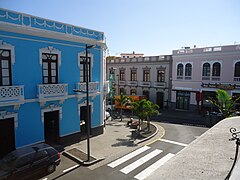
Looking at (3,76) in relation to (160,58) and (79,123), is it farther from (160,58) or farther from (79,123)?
(160,58)

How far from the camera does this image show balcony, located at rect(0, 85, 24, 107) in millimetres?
9984

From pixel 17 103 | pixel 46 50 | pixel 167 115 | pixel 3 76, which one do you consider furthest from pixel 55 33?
pixel 167 115

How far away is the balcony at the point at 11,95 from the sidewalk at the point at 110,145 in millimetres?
4789

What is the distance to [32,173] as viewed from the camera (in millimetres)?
8844

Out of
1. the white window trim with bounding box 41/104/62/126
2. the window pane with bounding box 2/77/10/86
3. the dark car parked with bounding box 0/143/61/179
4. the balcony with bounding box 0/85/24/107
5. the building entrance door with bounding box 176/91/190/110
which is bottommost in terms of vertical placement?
the dark car parked with bounding box 0/143/61/179

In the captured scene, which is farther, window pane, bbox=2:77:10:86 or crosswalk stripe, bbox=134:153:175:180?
window pane, bbox=2:77:10:86

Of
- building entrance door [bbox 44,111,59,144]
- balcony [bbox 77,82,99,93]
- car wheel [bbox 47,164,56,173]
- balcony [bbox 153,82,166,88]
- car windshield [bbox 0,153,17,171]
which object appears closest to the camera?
car windshield [bbox 0,153,17,171]

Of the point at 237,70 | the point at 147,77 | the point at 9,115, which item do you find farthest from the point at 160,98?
the point at 9,115

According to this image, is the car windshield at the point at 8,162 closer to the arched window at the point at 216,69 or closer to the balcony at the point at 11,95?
the balcony at the point at 11,95

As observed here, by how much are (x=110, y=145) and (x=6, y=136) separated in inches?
276

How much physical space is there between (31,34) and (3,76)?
122 inches

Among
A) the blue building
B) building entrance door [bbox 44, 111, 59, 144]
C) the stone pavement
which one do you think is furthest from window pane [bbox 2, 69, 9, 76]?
the stone pavement

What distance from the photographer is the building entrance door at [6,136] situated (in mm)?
10672

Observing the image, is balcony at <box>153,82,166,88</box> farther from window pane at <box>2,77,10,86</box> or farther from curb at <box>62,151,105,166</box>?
window pane at <box>2,77,10,86</box>
